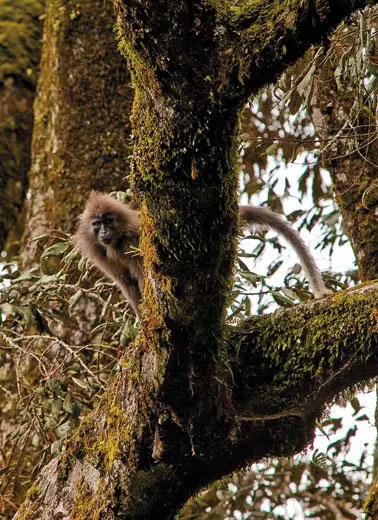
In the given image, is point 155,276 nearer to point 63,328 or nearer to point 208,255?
point 208,255

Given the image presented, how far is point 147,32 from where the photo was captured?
2.59 meters

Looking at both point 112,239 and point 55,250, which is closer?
point 55,250

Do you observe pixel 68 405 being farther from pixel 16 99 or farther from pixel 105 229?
pixel 16 99

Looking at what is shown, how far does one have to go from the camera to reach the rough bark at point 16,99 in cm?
729

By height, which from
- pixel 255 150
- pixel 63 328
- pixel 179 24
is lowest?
pixel 179 24

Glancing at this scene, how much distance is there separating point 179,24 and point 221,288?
953 millimetres

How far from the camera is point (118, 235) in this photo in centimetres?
578

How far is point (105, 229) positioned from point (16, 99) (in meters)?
2.47

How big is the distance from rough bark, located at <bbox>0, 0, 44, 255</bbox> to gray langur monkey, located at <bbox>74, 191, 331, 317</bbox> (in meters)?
Result: 1.68

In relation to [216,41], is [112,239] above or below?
above

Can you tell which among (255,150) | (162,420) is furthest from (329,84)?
(162,420)

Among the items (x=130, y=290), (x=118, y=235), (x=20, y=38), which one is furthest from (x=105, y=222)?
(x=20, y=38)

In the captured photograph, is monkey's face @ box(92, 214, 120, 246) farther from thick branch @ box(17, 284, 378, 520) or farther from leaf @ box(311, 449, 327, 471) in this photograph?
leaf @ box(311, 449, 327, 471)

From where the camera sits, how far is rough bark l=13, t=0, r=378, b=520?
2.60 metres
